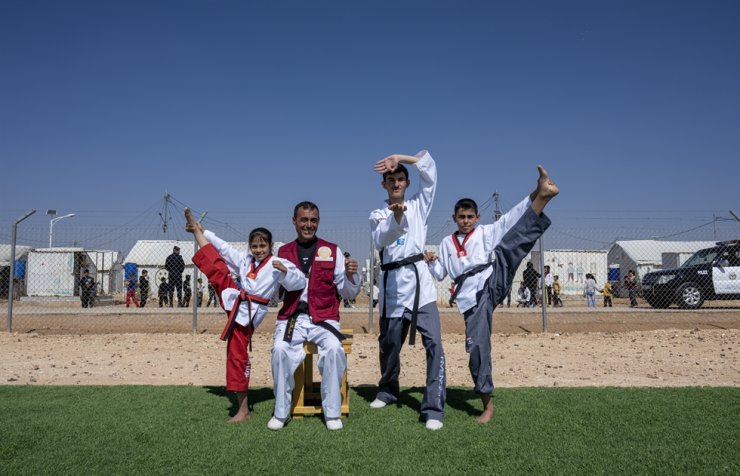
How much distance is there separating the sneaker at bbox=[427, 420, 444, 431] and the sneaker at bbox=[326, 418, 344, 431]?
0.70 m

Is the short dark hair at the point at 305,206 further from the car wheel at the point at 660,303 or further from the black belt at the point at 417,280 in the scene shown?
the car wheel at the point at 660,303

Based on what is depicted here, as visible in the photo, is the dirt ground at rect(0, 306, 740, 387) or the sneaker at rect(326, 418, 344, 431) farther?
the dirt ground at rect(0, 306, 740, 387)

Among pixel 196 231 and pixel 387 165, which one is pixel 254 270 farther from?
pixel 387 165

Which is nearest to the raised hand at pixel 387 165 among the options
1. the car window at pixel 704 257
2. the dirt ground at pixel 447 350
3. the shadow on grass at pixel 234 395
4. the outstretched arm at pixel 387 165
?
the outstretched arm at pixel 387 165

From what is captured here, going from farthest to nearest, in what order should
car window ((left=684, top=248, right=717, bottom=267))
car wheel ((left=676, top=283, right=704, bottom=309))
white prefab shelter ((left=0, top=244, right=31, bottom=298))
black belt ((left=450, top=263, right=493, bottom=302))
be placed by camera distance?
1. white prefab shelter ((left=0, top=244, right=31, bottom=298))
2. car window ((left=684, top=248, right=717, bottom=267))
3. car wheel ((left=676, top=283, right=704, bottom=309))
4. black belt ((left=450, top=263, right=493, bottom=302))

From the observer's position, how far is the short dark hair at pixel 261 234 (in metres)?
4.88

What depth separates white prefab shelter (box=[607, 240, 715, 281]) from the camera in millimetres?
29572

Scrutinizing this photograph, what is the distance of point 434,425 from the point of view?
424 centimetres

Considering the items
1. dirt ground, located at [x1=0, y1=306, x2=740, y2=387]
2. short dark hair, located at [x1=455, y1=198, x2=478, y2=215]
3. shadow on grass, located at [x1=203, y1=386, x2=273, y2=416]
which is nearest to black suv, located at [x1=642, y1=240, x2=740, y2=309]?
dirt ground, located at [x1=0, y1=306, x2=740, y2=387]

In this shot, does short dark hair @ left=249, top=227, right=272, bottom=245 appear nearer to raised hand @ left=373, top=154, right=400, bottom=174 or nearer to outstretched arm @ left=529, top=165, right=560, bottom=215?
raised hand @ left=373, top=154, right=400, bottom=174

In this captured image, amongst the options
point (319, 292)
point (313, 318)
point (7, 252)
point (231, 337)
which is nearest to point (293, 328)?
point (313, 318)

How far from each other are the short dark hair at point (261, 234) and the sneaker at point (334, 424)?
5.44 ft

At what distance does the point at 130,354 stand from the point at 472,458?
6.80 m

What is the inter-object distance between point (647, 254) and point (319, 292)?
31126 mm
